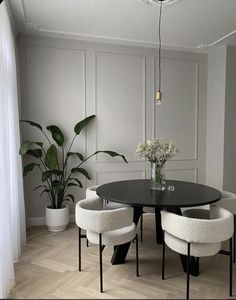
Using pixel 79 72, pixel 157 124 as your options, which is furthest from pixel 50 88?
pixel 157 124

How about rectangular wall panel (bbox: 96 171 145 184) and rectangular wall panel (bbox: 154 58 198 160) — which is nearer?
rectangular wall panel (bbox: 96 171 145 184)

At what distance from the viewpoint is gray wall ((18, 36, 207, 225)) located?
3793 millimetres

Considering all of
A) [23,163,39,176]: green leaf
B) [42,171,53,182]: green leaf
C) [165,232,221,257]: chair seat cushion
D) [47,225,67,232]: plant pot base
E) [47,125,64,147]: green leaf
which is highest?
[47,125,64,147]: green leaf

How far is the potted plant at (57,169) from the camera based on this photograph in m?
3.51

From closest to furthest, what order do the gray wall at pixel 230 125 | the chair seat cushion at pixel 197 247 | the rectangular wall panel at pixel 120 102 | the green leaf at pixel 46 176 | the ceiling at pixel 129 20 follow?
1. the chair seat cushion at pixel 197 247
2. the ceiling at pixel 129 20
3. the green leaf at pixel 46 176
4. the rectangular wall panel at pixel 120 102
5. the gray wall at pixel 230 125

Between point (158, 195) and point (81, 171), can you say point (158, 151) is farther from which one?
point (81, 171)

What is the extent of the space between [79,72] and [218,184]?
282 cm

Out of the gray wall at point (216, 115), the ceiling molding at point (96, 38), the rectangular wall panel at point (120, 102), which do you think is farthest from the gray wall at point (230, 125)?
the rectangular wall panel at point (120, 102)

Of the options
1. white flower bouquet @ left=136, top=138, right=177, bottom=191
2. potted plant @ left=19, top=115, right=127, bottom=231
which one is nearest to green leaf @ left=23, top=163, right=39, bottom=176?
potted plant @ left=19, top=115, right=127, bottom=231

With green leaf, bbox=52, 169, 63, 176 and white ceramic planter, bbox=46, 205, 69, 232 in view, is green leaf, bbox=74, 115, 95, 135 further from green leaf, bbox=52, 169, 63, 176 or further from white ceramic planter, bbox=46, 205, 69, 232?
white ceramic planter, bbox=46, 205, 69, 232

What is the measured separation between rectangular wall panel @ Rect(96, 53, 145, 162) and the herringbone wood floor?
1541 millimetres

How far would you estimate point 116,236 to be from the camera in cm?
241

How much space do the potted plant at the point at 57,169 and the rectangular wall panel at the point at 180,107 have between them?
3.37ft

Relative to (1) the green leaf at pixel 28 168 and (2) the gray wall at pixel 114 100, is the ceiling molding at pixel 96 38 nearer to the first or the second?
(2) the gray wall at pixel 114 100
